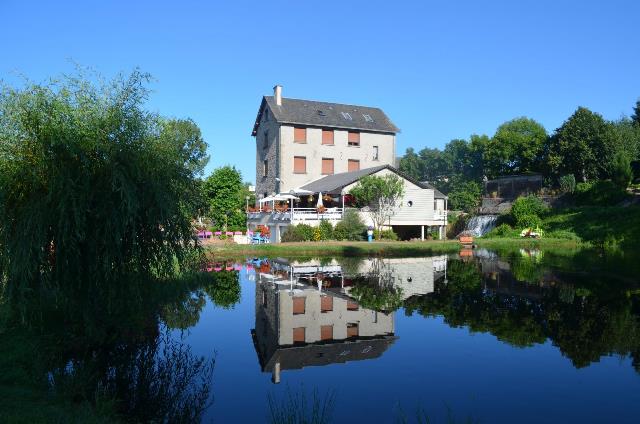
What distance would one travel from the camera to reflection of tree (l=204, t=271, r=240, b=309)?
1432 cm

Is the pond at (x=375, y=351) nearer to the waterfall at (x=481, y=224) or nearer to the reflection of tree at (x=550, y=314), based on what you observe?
the reflection of tree at (x=550, y=314)

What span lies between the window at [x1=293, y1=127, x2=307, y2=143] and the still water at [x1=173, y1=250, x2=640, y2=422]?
2132cm

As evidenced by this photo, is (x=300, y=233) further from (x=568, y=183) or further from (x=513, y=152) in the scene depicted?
(x=513, y=152)

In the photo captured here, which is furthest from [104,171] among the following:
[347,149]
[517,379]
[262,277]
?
[347,149]

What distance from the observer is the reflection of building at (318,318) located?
9.16 meters

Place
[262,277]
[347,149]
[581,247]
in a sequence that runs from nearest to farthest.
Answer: [262,277], [581,247], [347,149]

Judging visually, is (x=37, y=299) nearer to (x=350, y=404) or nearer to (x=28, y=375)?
(x=28, y=375)

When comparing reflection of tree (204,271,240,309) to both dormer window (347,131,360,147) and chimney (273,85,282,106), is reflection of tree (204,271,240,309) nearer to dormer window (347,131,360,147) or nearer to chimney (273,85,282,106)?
dormer window (347,131,360,147)

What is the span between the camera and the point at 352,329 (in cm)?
1084

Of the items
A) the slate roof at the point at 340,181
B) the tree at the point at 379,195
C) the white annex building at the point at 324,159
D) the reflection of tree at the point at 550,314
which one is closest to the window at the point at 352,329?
the reflection of tree at the point at 550,314

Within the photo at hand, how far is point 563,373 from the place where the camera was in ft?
26.3

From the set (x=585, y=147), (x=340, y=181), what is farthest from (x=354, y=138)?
(x=585, y=147)

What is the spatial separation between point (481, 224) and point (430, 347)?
32323mm

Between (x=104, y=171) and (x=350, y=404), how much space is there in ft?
16.4
